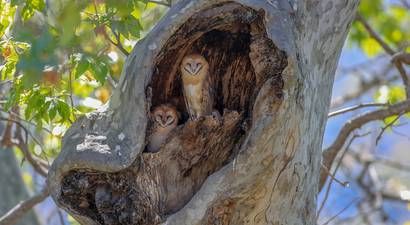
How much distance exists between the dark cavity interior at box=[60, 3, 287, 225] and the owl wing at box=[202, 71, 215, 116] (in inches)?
2.2

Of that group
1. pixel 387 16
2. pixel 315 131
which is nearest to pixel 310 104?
pixel 315 131

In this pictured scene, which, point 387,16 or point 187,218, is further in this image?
point 387,16

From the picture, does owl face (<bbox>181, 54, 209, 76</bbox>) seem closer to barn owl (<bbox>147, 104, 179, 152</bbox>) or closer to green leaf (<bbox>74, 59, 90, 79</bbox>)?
barn owl (<bbox>147, 104, 179, 152</bbox>)

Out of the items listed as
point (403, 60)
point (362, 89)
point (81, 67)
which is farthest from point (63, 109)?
point (362, 89)

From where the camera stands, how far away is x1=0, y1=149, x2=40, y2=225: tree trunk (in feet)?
22.5

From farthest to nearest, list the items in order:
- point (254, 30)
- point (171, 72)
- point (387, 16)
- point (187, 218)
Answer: point (387, 16) < point (171, 72) < point (254, 30) < point (187, 218)

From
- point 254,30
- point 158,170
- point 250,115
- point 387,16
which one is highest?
point 387,16

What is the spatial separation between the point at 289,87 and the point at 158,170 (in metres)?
0.60

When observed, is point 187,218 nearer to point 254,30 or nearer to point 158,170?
point 158,170

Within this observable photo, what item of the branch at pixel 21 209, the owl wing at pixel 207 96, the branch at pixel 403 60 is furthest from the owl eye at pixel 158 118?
the branch at pixel 403 60

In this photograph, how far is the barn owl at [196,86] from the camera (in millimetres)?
4148

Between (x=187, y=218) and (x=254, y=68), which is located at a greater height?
(x=254, y=68)

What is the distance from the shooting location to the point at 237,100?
416 cm

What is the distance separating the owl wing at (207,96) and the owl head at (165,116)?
0.42ft
